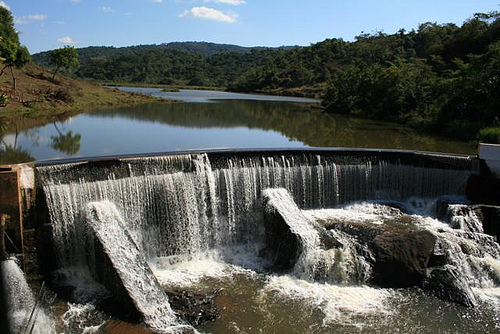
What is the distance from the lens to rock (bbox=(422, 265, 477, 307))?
30.4 feet

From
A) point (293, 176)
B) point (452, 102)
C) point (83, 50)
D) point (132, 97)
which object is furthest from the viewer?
point (83, 50)

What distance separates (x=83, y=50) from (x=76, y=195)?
205041 millimetres

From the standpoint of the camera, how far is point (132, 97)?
47625 mm

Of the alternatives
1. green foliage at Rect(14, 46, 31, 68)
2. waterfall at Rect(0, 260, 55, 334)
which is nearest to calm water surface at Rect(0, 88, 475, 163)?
waterfall at Rect(0, 260, 55, 334)

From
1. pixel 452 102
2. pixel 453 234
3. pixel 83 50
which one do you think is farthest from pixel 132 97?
pixel 83 50

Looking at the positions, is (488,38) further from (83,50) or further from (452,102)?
(83,50)

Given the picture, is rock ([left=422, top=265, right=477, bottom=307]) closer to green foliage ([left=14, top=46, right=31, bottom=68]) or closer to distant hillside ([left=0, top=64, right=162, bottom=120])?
distant hillside ([left=0, top=64, right=162, bottom=120])

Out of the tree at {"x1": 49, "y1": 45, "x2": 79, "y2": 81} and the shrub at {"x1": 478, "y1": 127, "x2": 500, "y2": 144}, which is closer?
the shrub at {"x1": 478, "y1": 127, "x2": 500, "y2": 144}

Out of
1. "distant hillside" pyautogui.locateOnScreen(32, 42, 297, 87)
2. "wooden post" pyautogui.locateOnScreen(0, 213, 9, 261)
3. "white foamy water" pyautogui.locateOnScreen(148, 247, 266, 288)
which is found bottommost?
"white foamy water" pyautogui.locateOnScreen(148, 247, 266, 288)

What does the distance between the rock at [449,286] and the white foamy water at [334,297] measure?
2.89 feet

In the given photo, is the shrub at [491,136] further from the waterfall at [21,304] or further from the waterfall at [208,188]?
the waterfall at [21,304]

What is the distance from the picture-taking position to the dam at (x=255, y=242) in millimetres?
8617

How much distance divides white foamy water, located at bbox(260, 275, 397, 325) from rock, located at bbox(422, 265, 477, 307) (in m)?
0.88

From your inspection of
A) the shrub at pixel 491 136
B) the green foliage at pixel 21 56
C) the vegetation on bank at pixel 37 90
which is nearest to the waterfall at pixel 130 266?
the shrub at pixel 491 136
